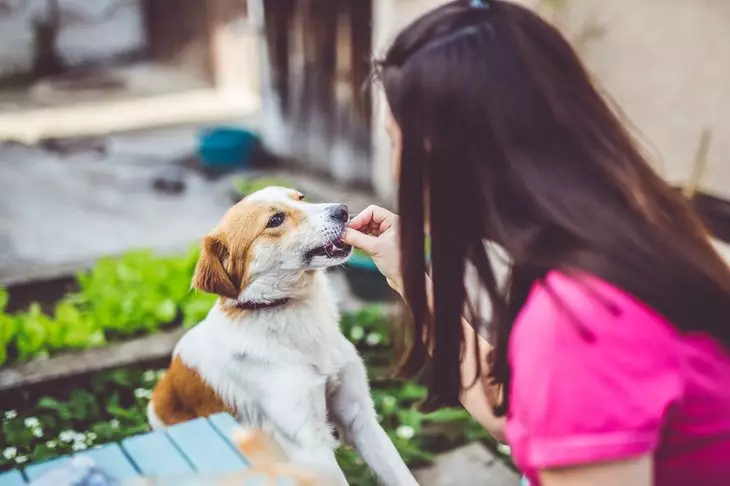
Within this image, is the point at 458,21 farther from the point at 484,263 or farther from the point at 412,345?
the point at 412,345

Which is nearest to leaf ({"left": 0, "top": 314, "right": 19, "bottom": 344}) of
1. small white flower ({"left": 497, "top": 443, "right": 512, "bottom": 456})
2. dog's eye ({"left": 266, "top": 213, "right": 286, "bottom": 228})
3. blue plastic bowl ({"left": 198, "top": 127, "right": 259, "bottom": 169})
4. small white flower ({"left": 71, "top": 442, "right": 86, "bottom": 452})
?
small white flower ({"left": 71, "top": 442, "right": 86, "bottom": 452})

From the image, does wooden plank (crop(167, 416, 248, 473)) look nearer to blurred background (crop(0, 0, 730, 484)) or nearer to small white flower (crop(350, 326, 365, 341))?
blurred background (crop(0, 0, 730, 484))

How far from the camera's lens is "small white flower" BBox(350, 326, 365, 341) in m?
4.17

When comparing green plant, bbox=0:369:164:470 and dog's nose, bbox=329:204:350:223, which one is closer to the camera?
dog's nose, bbox=329:204:350:223

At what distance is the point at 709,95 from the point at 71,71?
30.7 ft

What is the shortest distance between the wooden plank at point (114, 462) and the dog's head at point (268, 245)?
0.52 meters

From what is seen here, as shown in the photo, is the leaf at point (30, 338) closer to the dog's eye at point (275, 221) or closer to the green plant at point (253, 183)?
the dog's eye at point (275, 221)

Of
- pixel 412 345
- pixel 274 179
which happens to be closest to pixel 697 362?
pixel 412 345

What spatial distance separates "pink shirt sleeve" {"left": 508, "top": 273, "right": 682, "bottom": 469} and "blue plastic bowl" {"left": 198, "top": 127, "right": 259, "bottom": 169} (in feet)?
20.1

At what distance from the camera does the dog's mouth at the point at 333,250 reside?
2412 mm

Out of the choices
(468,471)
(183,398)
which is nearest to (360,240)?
(183,398)

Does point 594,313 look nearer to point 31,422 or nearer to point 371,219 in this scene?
point 371,219

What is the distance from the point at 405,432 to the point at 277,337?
1.19 meters

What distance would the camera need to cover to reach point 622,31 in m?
5.13
